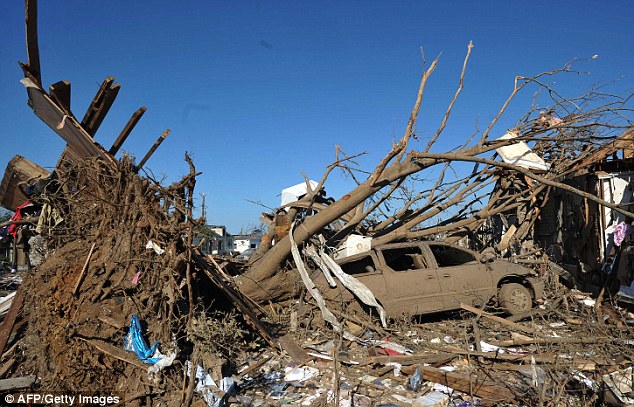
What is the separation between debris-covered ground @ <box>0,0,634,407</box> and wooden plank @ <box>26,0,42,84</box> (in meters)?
0.03

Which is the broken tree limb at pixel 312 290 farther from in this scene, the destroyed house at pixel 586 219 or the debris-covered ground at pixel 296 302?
the destroyed house at pixel 586 219

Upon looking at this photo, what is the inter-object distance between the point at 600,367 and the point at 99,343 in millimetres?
5954

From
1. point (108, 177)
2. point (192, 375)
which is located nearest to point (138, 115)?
point (108, 177)

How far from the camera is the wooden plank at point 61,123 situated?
6.36 m

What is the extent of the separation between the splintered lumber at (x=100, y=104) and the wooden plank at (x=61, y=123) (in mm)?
570

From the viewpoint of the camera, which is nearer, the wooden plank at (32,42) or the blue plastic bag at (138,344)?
the blue plastic bag at (138,344)

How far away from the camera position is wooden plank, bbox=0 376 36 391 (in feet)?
15.4

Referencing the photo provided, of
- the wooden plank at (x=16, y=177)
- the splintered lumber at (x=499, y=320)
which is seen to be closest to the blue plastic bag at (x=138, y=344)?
the wooden plank at (x=16, y=177)

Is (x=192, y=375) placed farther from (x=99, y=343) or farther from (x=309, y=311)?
(x=309, y=311)

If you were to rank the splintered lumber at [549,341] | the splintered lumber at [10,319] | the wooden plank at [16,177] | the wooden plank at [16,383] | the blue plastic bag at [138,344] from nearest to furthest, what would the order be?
the blue plastic bag at [138,344]
the wooden plank at [16,383]
the splintered lumber at [10,319]
the splintered lumber at [549,341]
the wooden plank at [16,177]

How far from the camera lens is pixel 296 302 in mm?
7766

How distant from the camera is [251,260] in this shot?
9.02m

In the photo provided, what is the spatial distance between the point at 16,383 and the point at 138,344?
154 centimetres

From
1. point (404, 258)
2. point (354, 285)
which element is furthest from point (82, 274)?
point (404, 258)
